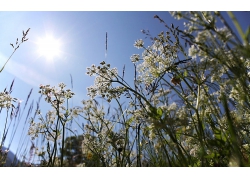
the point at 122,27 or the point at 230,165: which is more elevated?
the point at 122,27

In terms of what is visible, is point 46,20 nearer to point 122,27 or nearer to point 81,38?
point 81,38

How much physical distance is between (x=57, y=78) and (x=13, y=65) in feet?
1.70

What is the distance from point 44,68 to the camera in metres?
2.67

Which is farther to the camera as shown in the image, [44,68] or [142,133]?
[44,68]

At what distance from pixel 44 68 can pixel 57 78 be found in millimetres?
227
